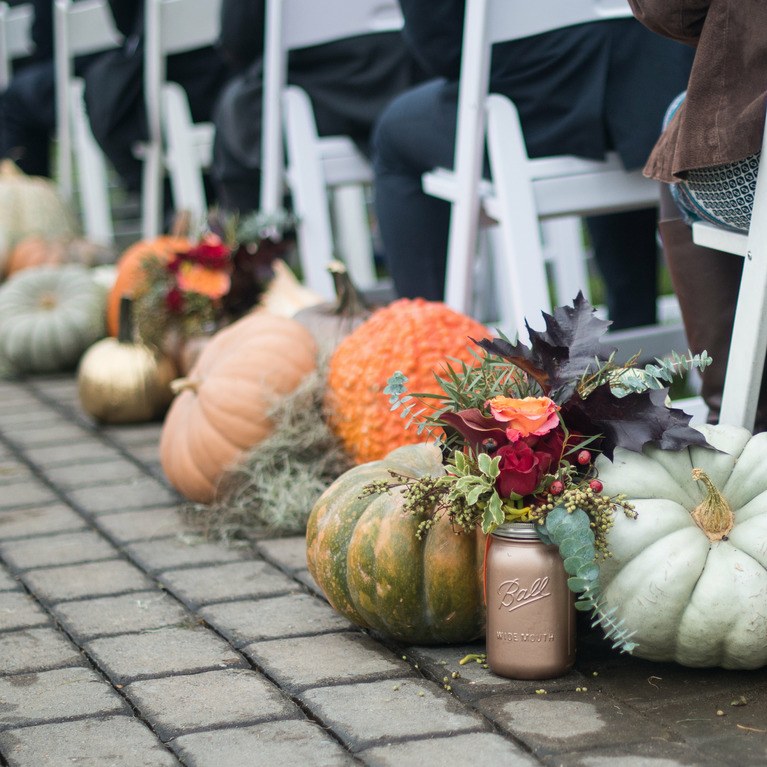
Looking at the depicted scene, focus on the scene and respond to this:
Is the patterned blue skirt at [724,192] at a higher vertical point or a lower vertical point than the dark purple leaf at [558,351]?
higher

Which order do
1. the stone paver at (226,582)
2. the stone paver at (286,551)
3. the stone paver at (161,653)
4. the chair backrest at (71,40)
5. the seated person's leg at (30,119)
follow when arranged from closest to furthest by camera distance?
1. the stone paver at (161,653)
2. the stone paver at (226,582)
3. the stone paver at (286,551)
4. the chair backrest at (71,40)
5. the seated person's leg at (30,119)

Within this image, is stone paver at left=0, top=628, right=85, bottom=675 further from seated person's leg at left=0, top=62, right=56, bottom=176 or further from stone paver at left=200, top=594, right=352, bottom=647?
seated person's leg at left=0, top=62, right=56, bottom=176

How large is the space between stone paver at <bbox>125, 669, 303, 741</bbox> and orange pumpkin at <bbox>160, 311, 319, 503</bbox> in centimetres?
95

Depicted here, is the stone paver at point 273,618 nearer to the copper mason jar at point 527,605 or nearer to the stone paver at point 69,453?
the copper mason jar at point 527,605

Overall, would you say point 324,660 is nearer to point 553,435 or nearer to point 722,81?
point 553,435

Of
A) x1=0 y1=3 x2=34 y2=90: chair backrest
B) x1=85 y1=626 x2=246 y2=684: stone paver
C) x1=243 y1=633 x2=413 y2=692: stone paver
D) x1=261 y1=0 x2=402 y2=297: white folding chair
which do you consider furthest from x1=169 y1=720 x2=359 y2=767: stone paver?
x1=0 y1=3 x2=34 y2=90: chair backrest

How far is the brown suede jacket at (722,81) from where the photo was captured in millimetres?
2021

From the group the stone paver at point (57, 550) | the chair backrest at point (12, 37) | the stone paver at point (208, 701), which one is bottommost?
the stone paver at point (57, 550)

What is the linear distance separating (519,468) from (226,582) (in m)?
0.85

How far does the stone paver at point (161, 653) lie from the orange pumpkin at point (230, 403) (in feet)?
2.41

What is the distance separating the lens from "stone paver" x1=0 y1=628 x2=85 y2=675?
6.78ft

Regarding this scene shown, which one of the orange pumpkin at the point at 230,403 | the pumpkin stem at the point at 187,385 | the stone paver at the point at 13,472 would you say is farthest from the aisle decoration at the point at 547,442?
the stone paver at the point at 13,472

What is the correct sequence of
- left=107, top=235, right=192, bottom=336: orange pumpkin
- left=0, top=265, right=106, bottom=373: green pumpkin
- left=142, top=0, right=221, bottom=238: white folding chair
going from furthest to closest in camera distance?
left=142, top=0, right=221, bottom=238: white folding chair
left=0, top=265, right=106, bottom=373: green pumpkin
left=107, top=235, right=192, bottom=336: orange pumpkin

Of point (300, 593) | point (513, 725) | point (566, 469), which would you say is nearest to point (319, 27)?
point (300, 593)
